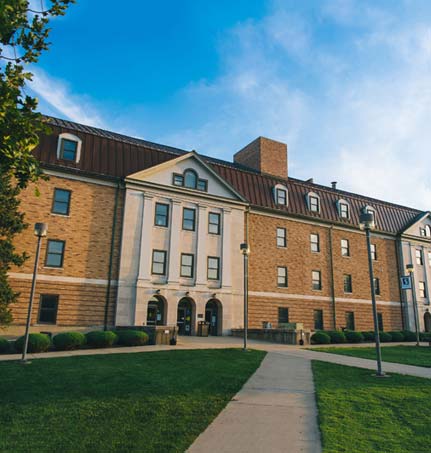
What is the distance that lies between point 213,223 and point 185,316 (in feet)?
22.6

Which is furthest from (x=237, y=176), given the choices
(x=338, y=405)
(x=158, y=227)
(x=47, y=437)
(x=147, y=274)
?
(x=47, y=437)

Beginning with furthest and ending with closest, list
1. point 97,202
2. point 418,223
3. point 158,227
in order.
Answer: point 418,223, point 158,227, point 97,202

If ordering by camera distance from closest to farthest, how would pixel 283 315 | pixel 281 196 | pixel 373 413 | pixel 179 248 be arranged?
pixel 373 413 → pixel 179 248 → pixel 283 315 → pixel 281 196

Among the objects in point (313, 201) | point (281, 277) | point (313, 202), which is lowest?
point (281, 277)

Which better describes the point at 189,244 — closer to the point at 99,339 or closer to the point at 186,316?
the point at 186,316

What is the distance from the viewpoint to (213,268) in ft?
93.9

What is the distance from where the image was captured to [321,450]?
5195 millimetres

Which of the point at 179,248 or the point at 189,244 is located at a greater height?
the point at 189,244

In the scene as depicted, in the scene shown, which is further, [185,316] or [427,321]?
[427,321]

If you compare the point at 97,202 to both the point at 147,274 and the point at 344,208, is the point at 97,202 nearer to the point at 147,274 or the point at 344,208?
the point at 147,274

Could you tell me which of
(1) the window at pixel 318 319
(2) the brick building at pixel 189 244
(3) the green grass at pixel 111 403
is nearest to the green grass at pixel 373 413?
(3) the green grass at pixel 111 403

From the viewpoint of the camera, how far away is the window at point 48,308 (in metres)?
22.7

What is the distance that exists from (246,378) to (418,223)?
36.8 meters

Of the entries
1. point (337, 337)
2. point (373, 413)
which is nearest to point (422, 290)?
point (337, 337)
